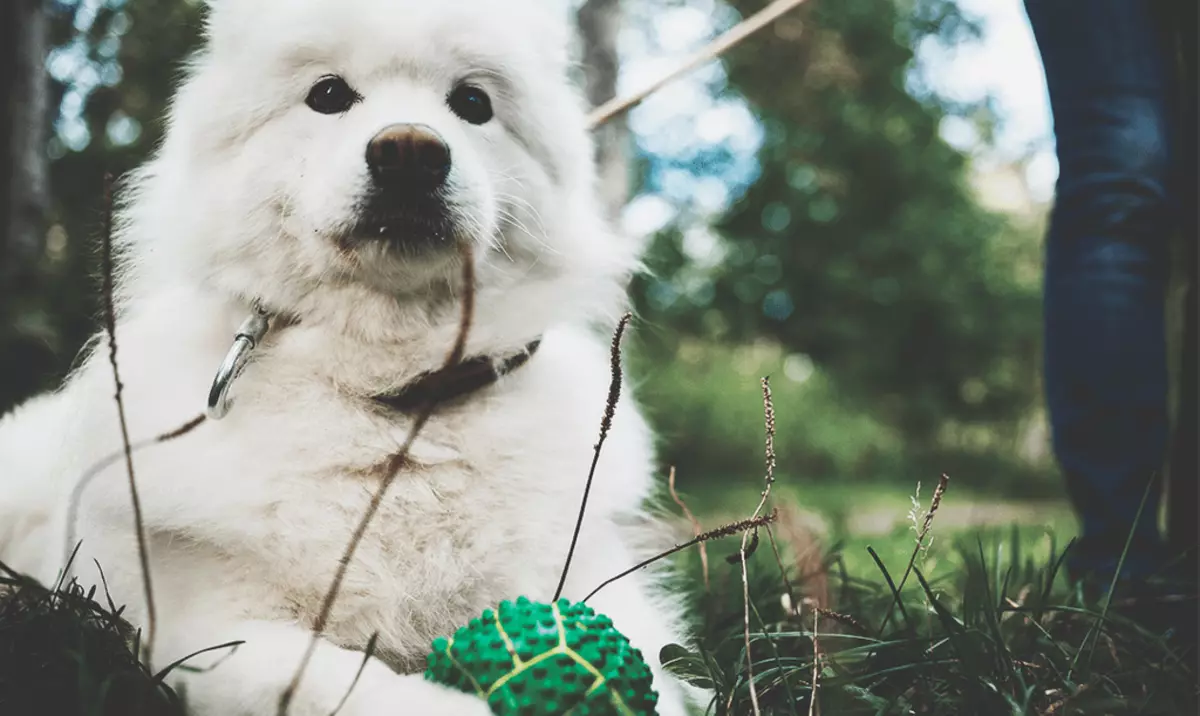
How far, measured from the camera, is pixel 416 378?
1.52 metres

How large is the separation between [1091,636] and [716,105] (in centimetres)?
847

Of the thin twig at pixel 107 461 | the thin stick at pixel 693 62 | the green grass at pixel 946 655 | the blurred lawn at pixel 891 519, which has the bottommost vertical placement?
the blurred lawn at pixel 891 519

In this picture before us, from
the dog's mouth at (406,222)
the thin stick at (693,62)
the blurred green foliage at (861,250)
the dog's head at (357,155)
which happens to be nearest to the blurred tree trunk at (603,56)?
the blurred green foliage at (861,250)

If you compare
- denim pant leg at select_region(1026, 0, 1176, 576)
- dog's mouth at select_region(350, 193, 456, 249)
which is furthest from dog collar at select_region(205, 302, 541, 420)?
denim pant leg at select_region(1026, 0, 1176, 576)

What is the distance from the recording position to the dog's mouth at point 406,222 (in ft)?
4.86

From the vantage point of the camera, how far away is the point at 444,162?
149 centimetres

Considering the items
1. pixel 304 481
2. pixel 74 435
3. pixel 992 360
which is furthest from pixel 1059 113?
pixel 992 360

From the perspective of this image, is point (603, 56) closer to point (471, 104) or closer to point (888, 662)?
point (471, 104)

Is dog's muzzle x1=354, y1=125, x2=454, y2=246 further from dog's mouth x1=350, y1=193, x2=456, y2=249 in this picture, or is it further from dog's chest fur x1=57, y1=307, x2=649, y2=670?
dog's chest fur x1=57, y1=307, x2=649, y2=670

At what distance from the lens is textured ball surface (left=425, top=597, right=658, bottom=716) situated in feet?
3.52

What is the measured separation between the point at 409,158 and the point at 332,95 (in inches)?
10.8

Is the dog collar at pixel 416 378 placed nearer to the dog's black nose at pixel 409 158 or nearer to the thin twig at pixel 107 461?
the thin twig at pixel 107 461

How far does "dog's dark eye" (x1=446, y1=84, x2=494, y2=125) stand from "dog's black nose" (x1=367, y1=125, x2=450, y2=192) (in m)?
0.23

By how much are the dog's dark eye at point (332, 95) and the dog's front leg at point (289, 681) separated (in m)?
0.88
